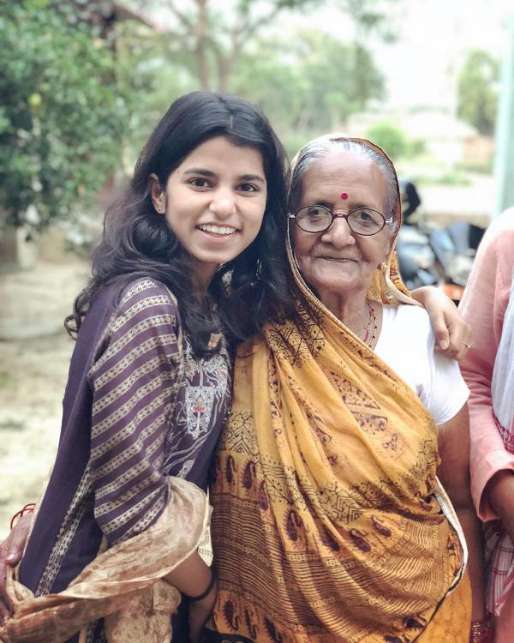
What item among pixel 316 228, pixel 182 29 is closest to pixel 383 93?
pixel 182 29

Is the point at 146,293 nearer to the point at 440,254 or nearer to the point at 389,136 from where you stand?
the point at 440,254

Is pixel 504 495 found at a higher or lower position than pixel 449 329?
lower

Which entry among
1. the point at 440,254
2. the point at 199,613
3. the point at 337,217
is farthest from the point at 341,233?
the point at 440,254

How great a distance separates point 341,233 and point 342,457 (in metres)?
0.48

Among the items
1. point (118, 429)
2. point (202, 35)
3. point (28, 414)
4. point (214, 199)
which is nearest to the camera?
point (118, 429)

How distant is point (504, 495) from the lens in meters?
1.56


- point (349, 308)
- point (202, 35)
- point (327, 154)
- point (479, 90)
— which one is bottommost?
point (349, 308)

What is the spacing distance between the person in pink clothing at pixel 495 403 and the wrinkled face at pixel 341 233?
29 cm

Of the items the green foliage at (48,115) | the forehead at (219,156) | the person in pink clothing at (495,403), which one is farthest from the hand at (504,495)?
the green foliage at (48,115)

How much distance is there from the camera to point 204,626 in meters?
1.60

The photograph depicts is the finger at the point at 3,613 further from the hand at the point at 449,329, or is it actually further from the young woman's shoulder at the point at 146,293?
the hand at the point at 449,329

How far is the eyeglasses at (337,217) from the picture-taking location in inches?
61.6

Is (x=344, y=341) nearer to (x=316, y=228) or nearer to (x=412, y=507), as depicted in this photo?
(x=316, y=228)

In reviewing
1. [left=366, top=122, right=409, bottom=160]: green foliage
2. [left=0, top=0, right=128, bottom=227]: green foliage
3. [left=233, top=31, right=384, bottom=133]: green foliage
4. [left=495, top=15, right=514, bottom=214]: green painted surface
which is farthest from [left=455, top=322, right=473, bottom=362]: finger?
[left=366, top=122, right=409, bottom=160]: green foliage
